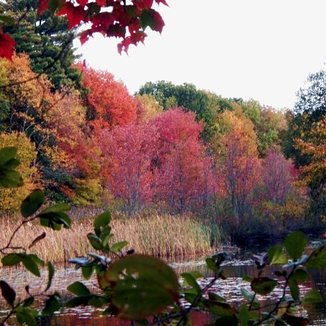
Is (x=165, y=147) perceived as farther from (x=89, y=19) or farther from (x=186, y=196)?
(x=89, y=19)

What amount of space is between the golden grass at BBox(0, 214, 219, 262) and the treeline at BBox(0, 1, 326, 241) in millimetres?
3743

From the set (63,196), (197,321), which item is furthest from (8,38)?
(63,196)

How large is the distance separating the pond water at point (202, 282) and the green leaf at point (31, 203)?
5.93 metres

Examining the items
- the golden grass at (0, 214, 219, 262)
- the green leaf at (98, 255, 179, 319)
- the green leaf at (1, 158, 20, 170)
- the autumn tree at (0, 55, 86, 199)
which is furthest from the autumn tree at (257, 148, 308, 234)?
the green leaf at (98, 255, 179, 319)

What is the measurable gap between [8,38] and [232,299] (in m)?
9.66

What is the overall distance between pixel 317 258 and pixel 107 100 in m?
37.4

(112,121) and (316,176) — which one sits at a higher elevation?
(112,121)

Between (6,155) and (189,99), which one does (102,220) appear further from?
(189,99)

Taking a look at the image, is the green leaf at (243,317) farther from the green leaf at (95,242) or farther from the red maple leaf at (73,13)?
the red maple leaf at (73,13)

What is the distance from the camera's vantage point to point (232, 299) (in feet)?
36.6

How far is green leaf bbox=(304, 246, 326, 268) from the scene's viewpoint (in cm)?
106

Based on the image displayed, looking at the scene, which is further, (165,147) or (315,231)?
(165,147)

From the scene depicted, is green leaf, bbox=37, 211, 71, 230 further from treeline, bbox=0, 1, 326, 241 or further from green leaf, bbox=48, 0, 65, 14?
treeline, bbox=0, 1, 326, 241

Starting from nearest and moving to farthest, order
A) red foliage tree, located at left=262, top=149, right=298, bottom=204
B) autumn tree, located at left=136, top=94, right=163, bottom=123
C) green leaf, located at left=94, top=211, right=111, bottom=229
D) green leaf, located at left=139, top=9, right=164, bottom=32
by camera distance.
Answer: green leaf, located at left=94, top=211, right=111, bottom=229, green leaf, located at left=139, top=9, right=164, bottom=32, red foliage tree, located at left=262, top=149, right=298, bottom=204, autumn tree, located at left=136, top=94, right=163, bottom=123
